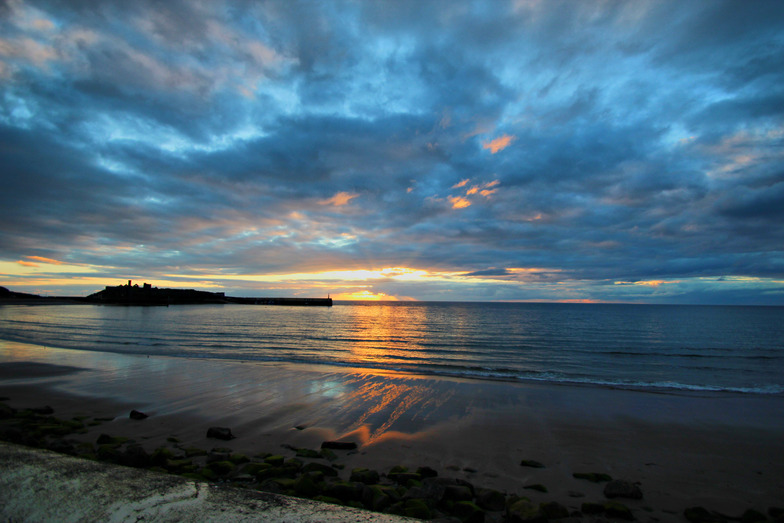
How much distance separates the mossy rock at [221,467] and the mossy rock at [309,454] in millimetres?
1280

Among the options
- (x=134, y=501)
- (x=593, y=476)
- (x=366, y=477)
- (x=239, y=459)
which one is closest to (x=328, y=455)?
(x=366, y=477)

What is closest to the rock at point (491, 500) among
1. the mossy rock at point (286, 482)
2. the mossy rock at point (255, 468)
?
the mossy rock at point (286, 482)

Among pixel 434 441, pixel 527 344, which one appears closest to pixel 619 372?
pixel 527 344

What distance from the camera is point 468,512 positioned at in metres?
4.78

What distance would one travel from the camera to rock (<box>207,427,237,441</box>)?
7.92 meters

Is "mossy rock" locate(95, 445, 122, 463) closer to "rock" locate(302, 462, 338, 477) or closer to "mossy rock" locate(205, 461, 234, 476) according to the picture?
"mossy rock" locate(205, 461, 234, 476)

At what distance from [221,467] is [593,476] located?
6181mm

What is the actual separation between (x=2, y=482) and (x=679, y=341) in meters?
39.4

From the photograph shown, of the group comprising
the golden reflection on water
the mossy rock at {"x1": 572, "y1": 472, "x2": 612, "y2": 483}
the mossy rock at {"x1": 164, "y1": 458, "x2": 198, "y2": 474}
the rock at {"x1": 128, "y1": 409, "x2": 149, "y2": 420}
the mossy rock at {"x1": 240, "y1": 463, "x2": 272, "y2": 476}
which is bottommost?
the golden reflection on water

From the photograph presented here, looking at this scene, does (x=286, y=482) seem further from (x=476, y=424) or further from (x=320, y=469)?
(x=476, y=424)

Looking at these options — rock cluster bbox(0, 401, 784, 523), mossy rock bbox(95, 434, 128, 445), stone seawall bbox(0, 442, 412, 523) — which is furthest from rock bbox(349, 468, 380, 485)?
mossy rock bbox(95, 434, 128, 445)

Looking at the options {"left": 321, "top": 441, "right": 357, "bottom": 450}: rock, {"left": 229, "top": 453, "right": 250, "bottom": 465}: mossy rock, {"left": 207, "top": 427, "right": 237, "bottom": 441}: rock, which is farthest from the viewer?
{"left": 207, "top": 427, "right": 237, "bottom": 441}: rock

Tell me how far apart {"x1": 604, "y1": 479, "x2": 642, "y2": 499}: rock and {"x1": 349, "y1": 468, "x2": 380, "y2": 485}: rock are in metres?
3.53

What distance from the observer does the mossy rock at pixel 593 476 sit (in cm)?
620
